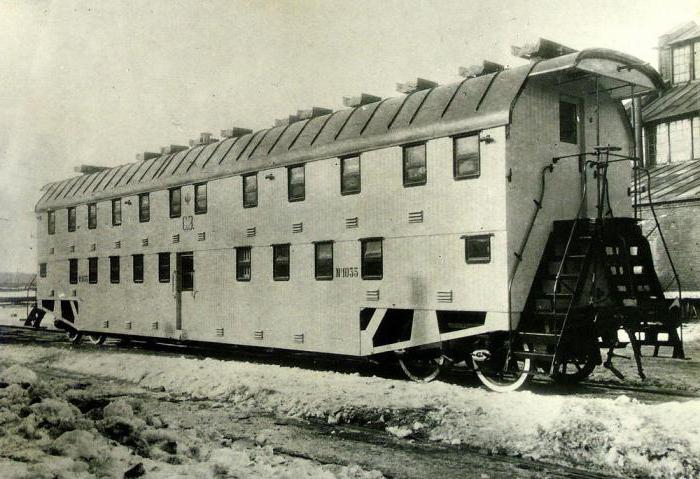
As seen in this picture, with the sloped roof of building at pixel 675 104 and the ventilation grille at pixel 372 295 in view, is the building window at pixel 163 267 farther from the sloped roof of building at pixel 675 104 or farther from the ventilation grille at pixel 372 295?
the sloped roof of building at pixel 675 104

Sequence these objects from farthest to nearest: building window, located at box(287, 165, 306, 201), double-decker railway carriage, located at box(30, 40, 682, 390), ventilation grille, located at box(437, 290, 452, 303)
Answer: building window, located at box(287, 165, 306, 201), ventilation grille, located at box(437, 290, 452, 303), double-decker railway carriage, located at box(30, 40, 682, 390)

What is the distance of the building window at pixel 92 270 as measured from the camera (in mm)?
21031

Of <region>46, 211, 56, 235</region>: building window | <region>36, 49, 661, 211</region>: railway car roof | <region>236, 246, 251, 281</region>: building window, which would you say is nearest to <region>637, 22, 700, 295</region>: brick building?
<region>36, 49, 661, 211</region>: railway car roof

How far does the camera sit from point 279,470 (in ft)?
21.4

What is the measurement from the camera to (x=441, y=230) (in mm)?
11617

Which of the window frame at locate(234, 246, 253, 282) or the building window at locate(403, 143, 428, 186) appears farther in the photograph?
the window frame at locate(234, 246, 253, 282)

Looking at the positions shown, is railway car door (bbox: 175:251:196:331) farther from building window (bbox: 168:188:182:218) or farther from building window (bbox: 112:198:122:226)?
building window (bbox: 112:198:122:226)

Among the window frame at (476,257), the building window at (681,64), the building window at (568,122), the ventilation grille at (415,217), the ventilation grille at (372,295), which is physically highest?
the building window at (681,64)

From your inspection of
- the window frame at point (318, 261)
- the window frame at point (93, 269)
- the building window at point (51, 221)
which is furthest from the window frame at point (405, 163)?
the building window at point (51, 221)

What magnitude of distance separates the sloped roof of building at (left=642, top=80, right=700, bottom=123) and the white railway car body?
17400 millimetres

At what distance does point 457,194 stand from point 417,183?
92 centimetres

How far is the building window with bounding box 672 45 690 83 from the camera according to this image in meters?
30.4

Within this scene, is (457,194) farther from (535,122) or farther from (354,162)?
(354,162)

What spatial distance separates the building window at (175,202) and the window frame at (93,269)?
427 centimetres
